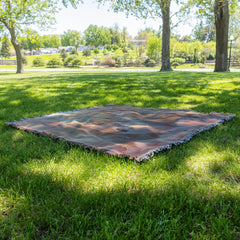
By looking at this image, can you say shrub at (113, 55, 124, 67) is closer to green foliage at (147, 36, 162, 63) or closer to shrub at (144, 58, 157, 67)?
shrub at (144, 58, 157, 67)

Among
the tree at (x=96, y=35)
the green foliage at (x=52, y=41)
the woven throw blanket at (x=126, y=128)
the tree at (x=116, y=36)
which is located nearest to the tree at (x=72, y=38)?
the green foliage at (x=52, y=41)

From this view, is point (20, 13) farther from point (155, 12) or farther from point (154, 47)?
point (154, 47)

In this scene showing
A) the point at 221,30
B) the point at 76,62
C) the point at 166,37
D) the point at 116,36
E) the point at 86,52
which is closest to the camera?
the point at 221,30

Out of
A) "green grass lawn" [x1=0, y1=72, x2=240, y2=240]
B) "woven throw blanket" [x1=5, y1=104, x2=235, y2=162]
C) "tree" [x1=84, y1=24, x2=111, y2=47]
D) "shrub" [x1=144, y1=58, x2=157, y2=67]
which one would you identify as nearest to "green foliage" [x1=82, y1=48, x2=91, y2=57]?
"tree" [x1=84, y1=24, x2=111, y2=47]

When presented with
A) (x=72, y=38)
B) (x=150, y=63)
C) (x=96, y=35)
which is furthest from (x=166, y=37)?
(x=72, y=38)

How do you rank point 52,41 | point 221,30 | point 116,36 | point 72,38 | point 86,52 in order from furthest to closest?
point 52,41
point 72,38
point 116,36
point 86,52
point 221,30

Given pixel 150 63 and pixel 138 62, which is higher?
pixel 138 62

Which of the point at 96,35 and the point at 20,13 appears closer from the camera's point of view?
the point at 20,13

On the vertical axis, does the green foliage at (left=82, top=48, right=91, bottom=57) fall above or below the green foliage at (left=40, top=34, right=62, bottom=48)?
below

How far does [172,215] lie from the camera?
4.85ft

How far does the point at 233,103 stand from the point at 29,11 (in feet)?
62.1

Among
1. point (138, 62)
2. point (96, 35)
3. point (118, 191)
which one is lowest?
point (118, 191)

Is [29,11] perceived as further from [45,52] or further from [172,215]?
[45,52]

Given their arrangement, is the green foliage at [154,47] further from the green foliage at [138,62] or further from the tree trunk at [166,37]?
the tree trunk at [166,37]
